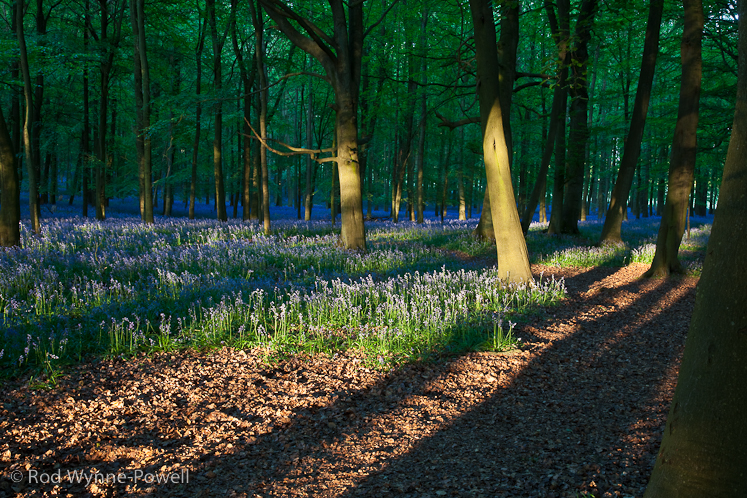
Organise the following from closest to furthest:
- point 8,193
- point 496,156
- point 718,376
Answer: point 718,376 → point 496,156 → point 8,193

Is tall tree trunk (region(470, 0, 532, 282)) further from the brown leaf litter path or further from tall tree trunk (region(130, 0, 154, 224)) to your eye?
tall tree trunk (region(130, 0, 154, 224))

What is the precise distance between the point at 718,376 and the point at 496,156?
675 centimetres

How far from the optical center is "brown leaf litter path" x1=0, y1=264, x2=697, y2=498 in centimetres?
275

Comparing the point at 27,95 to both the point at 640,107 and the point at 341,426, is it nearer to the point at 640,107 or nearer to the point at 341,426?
the point at 341,426

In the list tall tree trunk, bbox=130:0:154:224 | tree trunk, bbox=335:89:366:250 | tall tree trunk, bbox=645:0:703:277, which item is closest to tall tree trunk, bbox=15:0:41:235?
tall tree trunk, bbox=130:0:154:224

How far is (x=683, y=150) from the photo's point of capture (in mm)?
9766

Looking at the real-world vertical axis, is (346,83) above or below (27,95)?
above

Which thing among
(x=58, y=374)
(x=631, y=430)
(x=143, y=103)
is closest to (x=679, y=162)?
(x=631, y=430)

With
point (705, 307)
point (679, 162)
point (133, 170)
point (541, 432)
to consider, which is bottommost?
point (541, 432)

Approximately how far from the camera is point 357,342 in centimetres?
522

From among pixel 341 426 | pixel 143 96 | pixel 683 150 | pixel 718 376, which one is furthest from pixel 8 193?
pixel 683 150

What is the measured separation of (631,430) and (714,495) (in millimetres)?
1662

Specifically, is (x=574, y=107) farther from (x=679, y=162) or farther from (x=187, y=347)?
(x=187, y=347)

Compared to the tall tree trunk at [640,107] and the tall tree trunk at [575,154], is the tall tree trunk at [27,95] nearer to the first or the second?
the tall tree trunk at [640,107]
